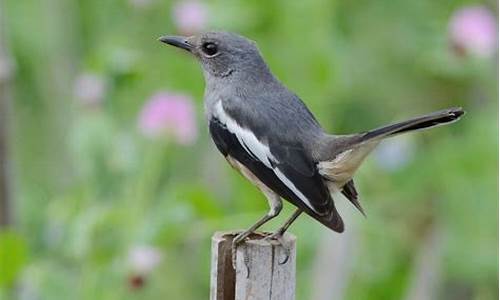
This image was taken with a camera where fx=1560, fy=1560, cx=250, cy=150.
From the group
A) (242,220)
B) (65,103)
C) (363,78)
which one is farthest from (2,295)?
(363,78)

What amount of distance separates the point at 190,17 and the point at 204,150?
1.31m

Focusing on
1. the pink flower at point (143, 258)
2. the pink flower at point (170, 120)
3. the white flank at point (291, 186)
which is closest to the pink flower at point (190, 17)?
the pink flower at point (170, 120)

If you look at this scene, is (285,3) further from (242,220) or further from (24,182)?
(24,182)

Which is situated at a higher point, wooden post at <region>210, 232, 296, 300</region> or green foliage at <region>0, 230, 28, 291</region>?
green foliage at <region>0, 230, 28, 291</region>

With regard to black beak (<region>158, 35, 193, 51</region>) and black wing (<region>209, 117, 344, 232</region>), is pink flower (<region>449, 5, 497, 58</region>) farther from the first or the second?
black wing (<region>209, 117, 344, 232</region>)

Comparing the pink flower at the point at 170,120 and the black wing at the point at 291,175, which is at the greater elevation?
the pink flower at the point at 170,120

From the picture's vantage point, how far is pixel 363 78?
6.80m

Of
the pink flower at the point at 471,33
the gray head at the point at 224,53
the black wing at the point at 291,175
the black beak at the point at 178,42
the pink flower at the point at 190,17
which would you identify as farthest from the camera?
the pink flower at the point at 471,33

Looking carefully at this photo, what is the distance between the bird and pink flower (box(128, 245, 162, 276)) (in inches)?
32.9

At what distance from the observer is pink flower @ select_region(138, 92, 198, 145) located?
5.29 m

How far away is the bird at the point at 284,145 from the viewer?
4102mm

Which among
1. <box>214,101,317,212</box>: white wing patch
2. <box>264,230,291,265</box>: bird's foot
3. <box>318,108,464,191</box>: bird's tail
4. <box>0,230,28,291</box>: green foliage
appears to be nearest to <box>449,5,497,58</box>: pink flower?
<box>318,108,464,191</box>: bird's tail

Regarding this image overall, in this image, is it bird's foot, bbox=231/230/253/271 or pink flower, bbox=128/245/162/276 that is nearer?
bird's foot, bbox=231/230/253/271

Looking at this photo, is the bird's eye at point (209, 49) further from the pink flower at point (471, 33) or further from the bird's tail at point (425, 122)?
the pink flower at point (471, 33)
